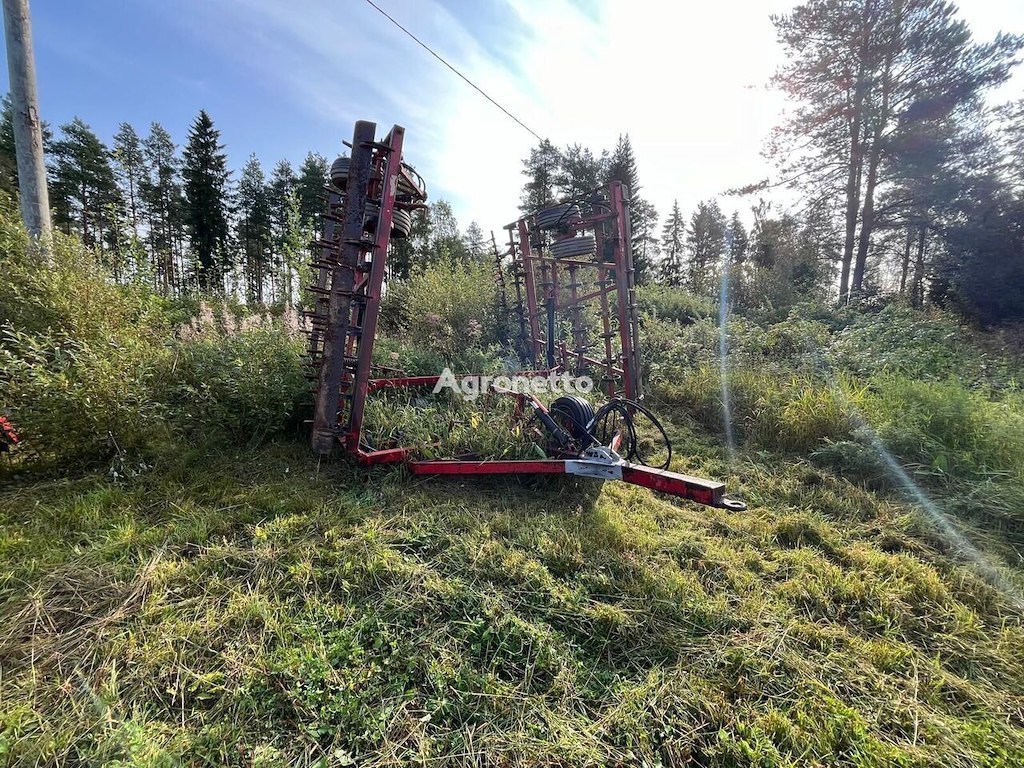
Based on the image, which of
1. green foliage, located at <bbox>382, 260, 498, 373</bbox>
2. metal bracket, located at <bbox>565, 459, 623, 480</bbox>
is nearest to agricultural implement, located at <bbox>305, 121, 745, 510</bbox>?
metal bracket, located at <bbox>565, 459, 623, 480</bbox>

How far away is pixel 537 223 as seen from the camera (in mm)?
5141

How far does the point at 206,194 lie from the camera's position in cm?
2203

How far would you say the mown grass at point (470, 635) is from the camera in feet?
4.55

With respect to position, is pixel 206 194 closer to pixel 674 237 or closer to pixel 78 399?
pixel 78 399

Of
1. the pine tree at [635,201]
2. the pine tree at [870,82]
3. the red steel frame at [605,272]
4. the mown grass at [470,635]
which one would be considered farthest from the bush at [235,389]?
the pine tree at [635,201]

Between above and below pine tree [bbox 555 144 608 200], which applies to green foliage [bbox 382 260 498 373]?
below

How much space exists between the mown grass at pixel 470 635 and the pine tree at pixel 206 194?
82.2 ft

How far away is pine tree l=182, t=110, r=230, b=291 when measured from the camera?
72.2 ft

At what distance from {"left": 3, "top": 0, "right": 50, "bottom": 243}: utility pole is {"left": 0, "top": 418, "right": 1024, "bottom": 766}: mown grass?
323cm

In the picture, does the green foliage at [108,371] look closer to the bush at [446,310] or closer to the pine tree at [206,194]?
the bush at [446,310]

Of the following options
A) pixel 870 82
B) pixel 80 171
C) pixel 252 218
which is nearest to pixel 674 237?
pixel 870 82

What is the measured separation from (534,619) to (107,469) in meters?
3.09

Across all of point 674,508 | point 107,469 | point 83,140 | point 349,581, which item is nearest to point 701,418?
point 674,508

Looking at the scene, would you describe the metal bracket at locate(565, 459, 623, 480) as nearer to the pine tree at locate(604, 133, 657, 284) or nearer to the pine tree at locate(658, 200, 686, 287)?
the pine tree at locate(604, 133, 657, 284)
